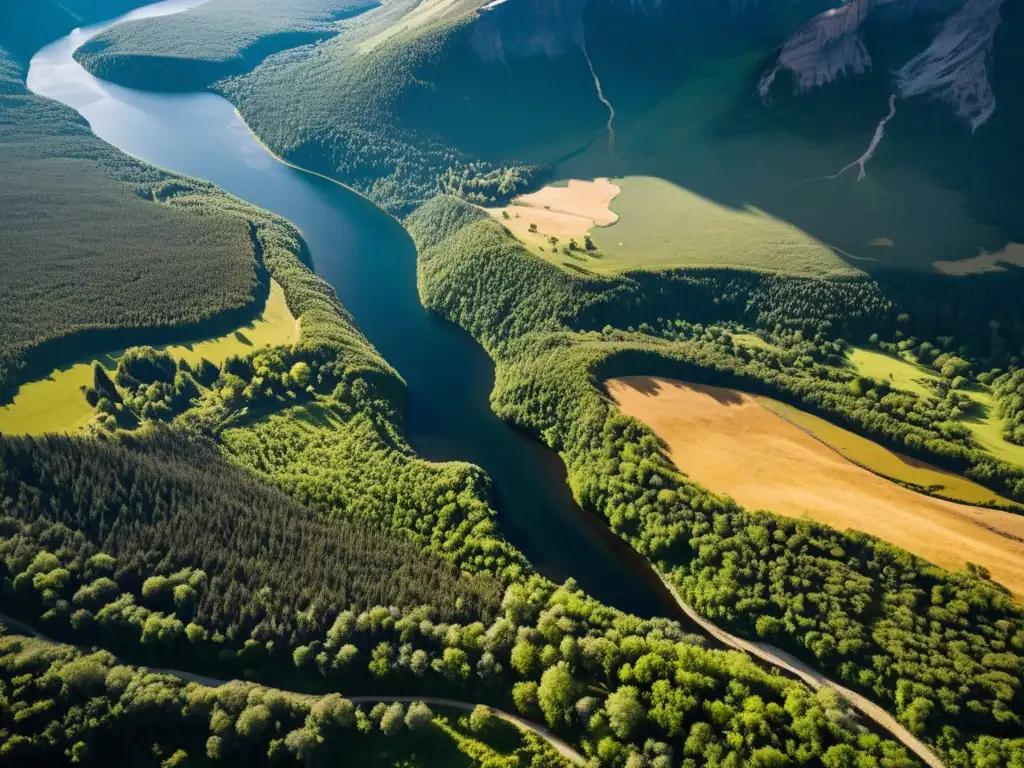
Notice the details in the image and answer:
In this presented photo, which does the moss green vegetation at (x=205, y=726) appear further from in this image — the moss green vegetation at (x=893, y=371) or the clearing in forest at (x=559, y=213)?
the clearing in forest at (x=559, y=213)

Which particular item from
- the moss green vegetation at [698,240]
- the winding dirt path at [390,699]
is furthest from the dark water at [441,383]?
the moss green vegetation at [698,240]

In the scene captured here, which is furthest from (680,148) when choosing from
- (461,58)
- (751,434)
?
(751,434)

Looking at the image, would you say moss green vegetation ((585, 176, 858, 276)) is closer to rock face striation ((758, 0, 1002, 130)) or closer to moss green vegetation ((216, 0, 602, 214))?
moss green vegetation ((216, 0, 602, 214))

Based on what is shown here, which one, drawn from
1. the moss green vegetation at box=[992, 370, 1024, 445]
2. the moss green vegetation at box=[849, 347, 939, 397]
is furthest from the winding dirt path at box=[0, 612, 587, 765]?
the moss green vegetation at box=[992, 370, 1024, 445]

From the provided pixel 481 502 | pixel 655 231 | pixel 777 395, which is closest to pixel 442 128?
pixel 655 231

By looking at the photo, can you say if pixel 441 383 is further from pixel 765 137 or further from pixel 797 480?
pixel 765 137

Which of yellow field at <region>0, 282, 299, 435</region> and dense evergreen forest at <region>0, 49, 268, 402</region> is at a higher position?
dense evergreen forest at <region>0, 49, 268, 402</region>

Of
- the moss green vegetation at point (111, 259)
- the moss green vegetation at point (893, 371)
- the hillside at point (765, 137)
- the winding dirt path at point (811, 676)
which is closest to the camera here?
→ the winding dirt path at point (811, 676)
